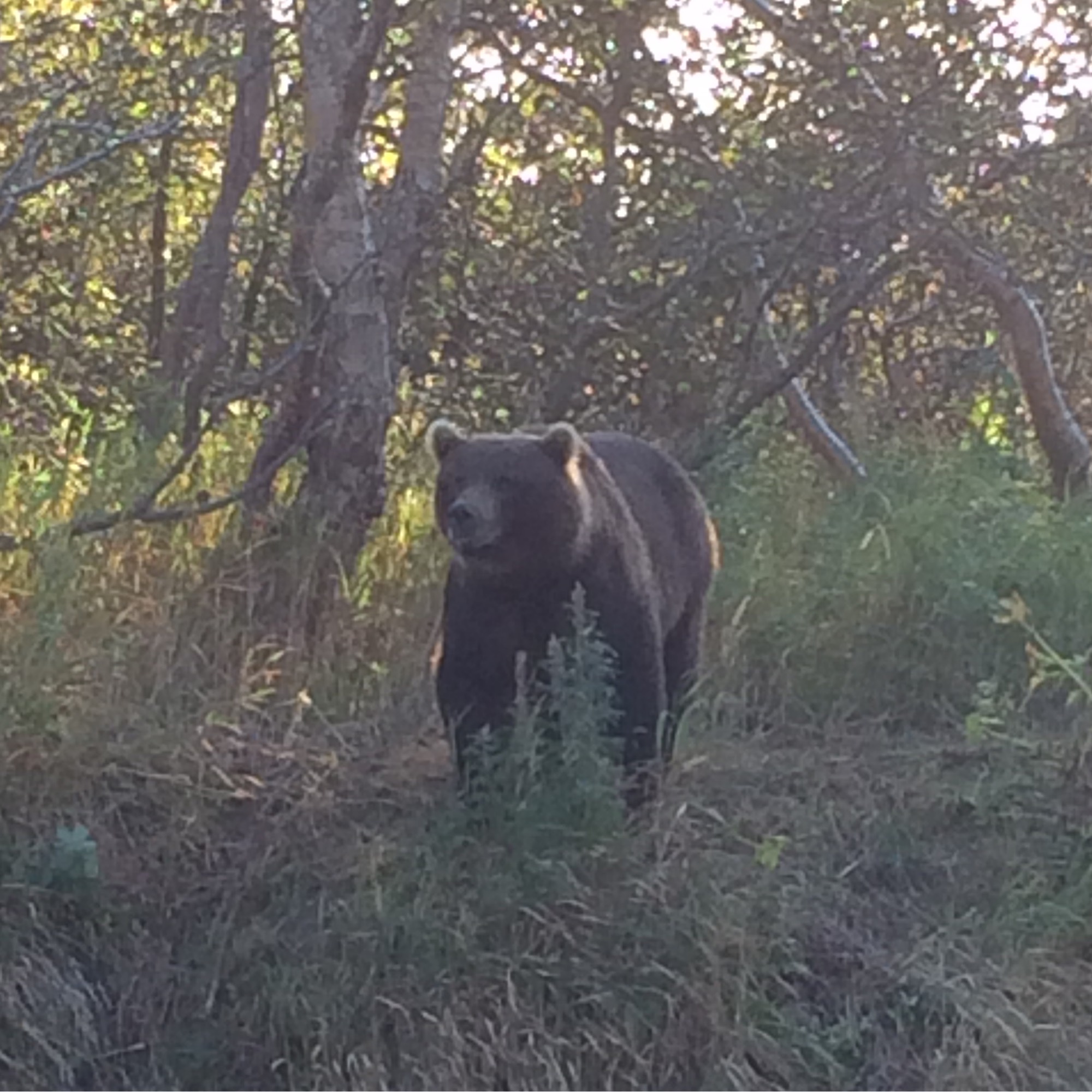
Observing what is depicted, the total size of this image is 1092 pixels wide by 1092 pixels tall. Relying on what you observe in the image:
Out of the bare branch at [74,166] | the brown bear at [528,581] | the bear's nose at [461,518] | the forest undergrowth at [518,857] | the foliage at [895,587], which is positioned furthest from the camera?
the foliage at [895,587]

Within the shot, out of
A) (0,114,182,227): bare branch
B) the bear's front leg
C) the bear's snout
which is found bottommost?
the bear's front leg

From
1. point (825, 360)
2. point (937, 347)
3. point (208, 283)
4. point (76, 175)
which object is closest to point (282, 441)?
point (208, 283)

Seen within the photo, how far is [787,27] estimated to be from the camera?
Result: 27.1 feet

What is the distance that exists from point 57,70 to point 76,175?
92 cm

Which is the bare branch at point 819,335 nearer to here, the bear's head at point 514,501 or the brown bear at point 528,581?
the brown bear at point 528,581

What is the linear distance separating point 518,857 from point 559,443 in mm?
1212

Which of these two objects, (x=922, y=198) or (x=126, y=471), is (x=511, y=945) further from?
(x=922, y=198)

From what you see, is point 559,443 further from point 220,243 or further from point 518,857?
point 220,243

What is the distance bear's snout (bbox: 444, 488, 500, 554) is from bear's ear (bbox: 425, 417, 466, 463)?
289 millimetres

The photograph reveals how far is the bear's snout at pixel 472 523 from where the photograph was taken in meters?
5.46

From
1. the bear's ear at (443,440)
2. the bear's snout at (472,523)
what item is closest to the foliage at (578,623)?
the bear's snout at (472,523)

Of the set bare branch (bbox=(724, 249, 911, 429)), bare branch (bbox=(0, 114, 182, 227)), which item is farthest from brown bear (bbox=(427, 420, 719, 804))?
bare branch (bbox=(724, 249, 911, 429))

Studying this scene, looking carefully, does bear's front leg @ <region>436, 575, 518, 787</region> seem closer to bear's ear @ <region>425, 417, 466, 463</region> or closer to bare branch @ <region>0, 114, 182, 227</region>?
bear's ear @ <region>425, 417, 466, 463</region>

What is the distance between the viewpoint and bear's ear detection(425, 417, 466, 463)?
579 cm
